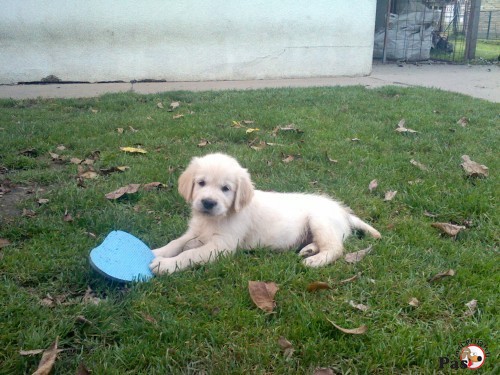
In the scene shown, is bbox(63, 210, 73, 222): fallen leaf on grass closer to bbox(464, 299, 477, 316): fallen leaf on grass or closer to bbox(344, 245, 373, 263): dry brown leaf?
bbox(344, 245, 373, 263): dry brown leaf

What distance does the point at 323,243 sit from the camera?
3303mm

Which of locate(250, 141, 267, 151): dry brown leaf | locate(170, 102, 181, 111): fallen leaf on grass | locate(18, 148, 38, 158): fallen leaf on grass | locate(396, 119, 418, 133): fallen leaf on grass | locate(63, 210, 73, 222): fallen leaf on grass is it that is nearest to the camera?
locate(63, 210, 73, 222): fallen leaf on grass

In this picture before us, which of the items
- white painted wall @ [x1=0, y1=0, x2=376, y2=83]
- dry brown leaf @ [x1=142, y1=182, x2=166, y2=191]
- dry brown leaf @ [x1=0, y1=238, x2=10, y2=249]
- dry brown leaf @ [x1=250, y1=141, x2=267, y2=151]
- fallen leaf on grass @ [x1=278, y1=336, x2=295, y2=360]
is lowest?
fallen leaf on grass @ [x1=278, y1=336, x2=295, y2=360]

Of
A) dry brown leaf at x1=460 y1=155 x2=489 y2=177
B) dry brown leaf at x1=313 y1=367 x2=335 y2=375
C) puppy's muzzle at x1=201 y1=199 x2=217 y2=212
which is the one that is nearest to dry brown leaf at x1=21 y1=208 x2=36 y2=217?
puppy's muzzle at x1=201 y1=199 x2=217 y2=212

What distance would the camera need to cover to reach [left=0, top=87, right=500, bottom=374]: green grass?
224cm

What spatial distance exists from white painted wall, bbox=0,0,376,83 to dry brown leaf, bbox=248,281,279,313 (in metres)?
8.61

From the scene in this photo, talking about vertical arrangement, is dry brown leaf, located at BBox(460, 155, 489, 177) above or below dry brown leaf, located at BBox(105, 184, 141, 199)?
above

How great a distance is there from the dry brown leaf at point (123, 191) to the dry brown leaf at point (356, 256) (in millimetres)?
1939

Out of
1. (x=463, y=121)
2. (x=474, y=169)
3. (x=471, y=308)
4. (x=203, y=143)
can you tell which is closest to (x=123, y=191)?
(x=203, y=143)

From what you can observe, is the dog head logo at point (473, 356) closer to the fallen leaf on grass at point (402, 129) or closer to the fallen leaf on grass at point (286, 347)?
the fallen leaf on grass at point (286, 347)

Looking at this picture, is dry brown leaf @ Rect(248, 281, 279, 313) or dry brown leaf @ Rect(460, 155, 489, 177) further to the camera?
dry brown leaf @ Rect(460, 155, 489, 177)

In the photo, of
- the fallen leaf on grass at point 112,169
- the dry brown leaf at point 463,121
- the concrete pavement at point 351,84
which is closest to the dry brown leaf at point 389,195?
the fallen leaf on grass at point 112,169

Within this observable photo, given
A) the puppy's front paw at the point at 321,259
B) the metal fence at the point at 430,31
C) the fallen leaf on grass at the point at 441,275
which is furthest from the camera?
the metal fence at the point at 430,31

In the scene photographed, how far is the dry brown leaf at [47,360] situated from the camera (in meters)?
2.06
